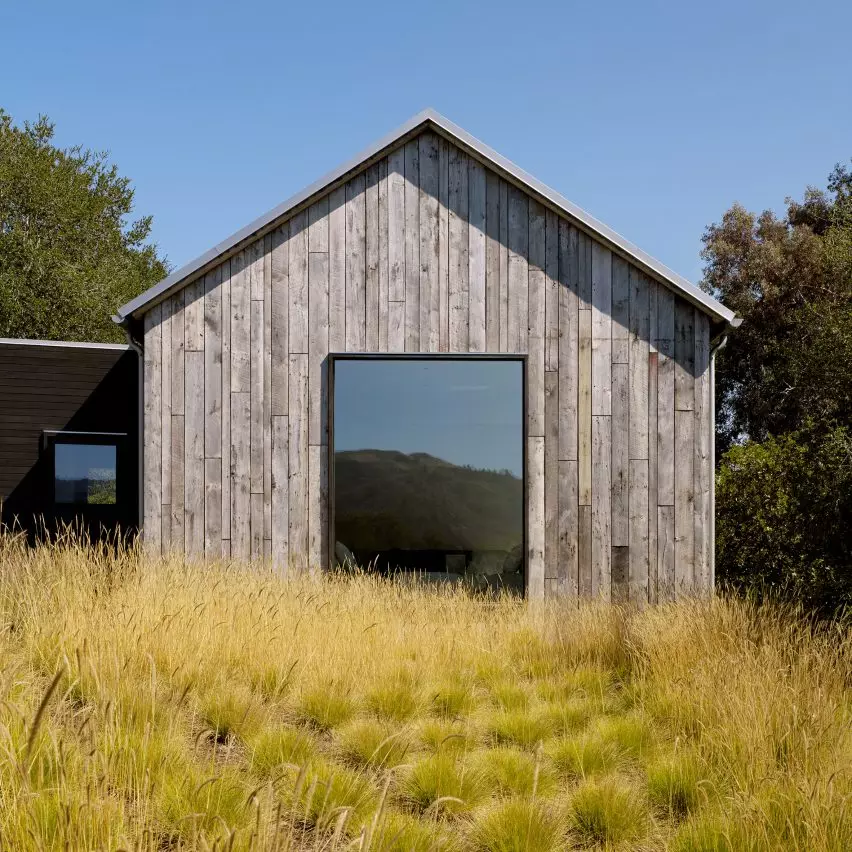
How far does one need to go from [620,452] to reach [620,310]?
145 centimetres

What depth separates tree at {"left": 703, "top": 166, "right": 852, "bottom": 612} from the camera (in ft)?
24.0

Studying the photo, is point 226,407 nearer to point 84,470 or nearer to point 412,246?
point 412,246

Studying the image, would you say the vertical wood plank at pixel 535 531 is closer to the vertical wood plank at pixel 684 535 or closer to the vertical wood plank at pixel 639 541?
the vertical wood plank at pixel 639 541

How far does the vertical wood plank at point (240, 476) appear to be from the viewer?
8148 mm

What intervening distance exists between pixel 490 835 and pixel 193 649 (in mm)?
2400

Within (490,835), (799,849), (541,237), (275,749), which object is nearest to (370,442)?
(541,237)

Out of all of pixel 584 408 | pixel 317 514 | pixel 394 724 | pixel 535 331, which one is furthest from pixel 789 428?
pixel 394 724

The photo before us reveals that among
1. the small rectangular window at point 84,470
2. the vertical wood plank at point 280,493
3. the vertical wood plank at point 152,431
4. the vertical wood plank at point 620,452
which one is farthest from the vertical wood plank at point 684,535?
the small rectangular window at point 84,470

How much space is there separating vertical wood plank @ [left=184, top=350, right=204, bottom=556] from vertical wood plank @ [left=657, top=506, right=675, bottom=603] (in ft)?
15.1

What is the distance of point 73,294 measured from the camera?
20.2 metres

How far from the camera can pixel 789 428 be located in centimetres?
1972

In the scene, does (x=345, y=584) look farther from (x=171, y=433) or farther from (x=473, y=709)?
(x=473, y=709)

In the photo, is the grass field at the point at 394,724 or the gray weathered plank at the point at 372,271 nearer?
the grass field at the point at 394,724

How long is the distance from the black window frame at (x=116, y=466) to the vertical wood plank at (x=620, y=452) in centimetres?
676
